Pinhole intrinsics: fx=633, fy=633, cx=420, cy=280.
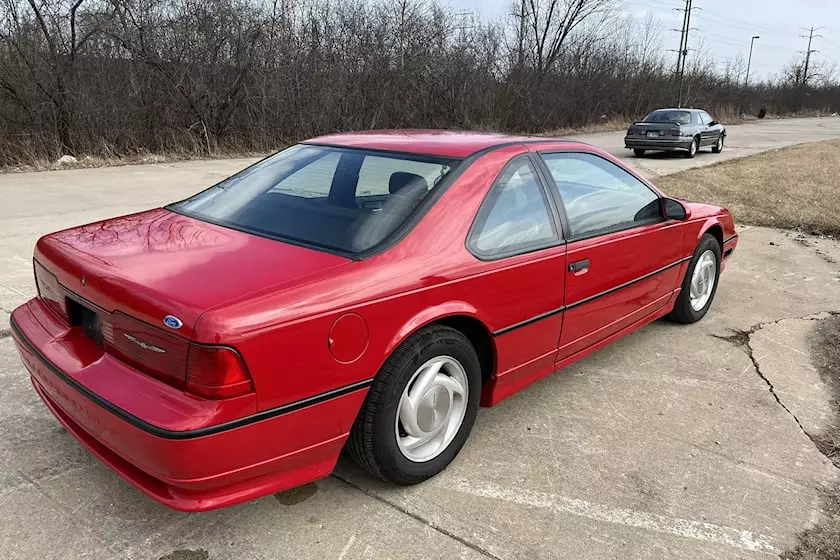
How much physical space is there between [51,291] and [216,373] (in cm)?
117

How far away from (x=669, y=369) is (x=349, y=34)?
59.8 ft

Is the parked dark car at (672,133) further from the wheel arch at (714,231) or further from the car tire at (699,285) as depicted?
the car tire at (699,285)

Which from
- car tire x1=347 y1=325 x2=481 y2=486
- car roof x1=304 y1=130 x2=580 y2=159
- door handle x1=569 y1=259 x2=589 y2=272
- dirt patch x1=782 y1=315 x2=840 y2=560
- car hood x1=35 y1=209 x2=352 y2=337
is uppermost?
car roof x1=304 y1=130 x2=580 y2=159

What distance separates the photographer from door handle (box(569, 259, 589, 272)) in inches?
123

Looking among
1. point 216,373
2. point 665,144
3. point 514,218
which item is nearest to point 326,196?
point 514,218

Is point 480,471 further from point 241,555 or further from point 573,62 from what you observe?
point 573,62

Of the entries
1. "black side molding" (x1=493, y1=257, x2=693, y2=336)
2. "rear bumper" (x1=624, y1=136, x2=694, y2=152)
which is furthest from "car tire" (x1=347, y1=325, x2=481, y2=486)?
"rear bumper" (x1=624, y1=136, x2=694, y2=152)

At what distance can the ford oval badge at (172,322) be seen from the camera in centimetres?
196

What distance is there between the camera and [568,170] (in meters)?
3.39

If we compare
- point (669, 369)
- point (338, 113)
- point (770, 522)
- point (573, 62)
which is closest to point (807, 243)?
point (669, 369)

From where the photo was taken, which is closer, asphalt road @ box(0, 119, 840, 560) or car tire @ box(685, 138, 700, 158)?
asphalt road @ box(0, 119, 840, 560)

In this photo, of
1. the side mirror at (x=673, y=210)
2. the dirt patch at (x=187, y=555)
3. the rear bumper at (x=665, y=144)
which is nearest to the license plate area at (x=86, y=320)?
the dirt patch at (x=187, y=555)

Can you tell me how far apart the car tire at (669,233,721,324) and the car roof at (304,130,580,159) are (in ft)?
4.92

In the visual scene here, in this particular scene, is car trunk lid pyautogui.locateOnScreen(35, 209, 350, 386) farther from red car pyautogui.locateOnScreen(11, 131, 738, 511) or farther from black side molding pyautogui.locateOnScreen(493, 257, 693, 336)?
black side molding pyautogui.locateOnScreen(493, 257, 693, 336)
